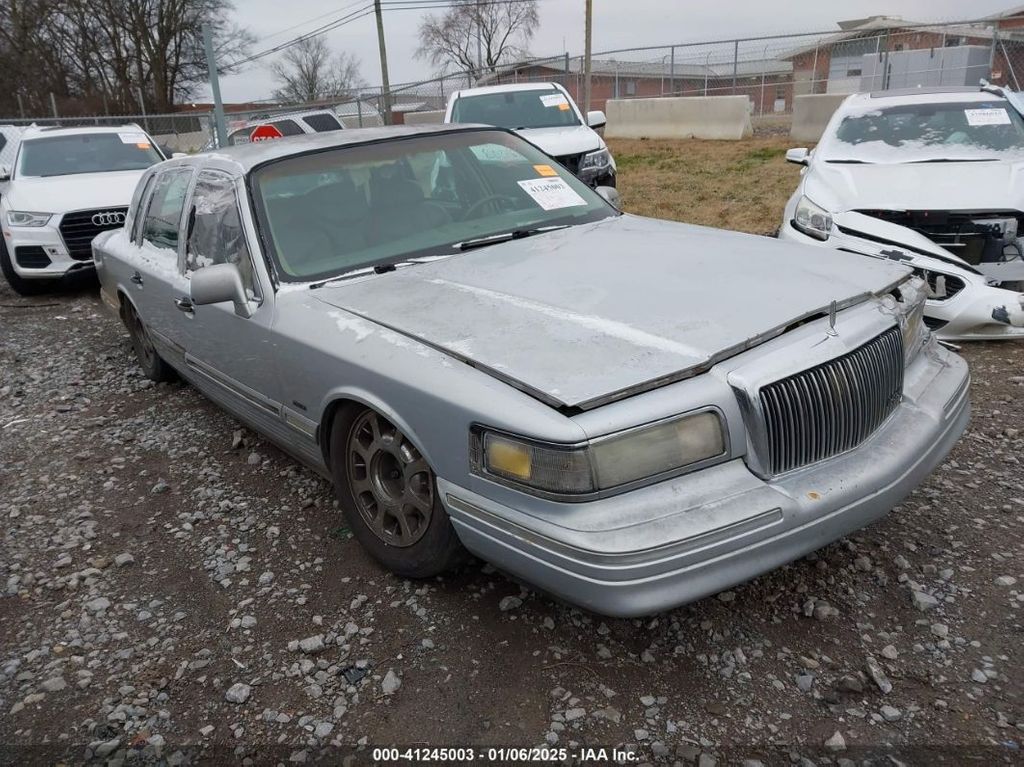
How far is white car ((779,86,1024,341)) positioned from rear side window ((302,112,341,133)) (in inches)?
423

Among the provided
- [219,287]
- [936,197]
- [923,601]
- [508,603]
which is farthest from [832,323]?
[936,197]

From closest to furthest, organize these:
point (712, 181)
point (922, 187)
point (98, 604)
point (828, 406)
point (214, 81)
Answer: point (828, 406), point (98, 604), point (922, 187), point (712, 181), point (214, 81)

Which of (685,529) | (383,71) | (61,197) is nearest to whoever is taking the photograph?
(685,529)

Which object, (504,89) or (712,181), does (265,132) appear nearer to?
(504,89)

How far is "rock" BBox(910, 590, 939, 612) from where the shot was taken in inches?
106

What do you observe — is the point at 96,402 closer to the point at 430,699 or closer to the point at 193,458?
the point at 193,458

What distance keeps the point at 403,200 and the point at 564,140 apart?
6.60 meters


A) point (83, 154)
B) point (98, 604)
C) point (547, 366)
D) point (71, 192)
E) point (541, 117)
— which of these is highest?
point (541, 117)

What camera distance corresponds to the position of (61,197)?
336 inches

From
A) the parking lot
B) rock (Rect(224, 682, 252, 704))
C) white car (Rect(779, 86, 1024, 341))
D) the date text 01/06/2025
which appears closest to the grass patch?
white car (Rect(779, 86, 1024, 341))

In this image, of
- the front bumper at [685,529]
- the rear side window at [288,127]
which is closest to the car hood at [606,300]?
the front bumper at [685,529]

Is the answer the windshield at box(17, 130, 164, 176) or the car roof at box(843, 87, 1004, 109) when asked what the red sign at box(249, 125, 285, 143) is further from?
the car roof at box(843, 87, 1004, 109)

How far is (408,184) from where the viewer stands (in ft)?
12.4

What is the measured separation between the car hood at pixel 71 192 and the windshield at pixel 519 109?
4204 millimetres
